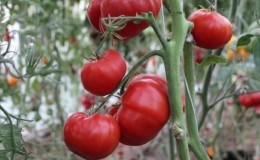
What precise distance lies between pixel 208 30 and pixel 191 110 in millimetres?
113

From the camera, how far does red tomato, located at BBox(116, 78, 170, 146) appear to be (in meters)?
0.64

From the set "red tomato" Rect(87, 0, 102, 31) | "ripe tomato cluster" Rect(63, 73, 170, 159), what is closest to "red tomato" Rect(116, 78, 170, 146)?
"ripe tomato cluster" Rect(63, 73, 170, 159)

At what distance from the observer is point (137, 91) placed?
2.16ft

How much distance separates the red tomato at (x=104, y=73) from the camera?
64cm

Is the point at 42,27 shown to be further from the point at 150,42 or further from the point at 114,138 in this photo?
the point at 114,138

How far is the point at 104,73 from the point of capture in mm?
639

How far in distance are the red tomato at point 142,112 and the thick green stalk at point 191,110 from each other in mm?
52

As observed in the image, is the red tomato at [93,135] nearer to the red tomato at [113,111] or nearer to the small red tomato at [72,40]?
the red tomato at [113,111]

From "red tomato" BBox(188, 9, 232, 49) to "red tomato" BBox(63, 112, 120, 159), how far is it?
167mm

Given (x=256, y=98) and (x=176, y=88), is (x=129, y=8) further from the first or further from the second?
(x=256, y=98)

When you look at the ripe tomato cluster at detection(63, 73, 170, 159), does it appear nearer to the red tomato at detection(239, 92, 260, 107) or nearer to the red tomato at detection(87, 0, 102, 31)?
the red tomato at detection(87, 0, 102, 31)

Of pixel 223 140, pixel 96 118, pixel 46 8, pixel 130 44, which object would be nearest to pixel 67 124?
pixel 96 118

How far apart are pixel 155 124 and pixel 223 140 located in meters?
2.29

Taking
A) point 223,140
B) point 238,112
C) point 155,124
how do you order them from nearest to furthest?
point 155,124, point 223,140, point 238,112
